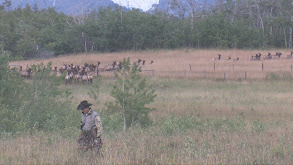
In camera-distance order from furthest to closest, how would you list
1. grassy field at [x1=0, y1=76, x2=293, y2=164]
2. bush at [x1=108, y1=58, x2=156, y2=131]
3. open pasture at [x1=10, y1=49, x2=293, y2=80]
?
1. open pasture at [x1=10, y1=49, x2=293, y2=80]
2. bush at [x1=108, y1=58, x2=156, y2=131]
3. grassy field at [x1=0, y1=76, x2=293, y2=164]

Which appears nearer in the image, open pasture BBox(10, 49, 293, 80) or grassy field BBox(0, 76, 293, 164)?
grassy field BBox(0, 76, 293, 164)

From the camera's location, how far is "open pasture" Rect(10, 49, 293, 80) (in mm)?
40938

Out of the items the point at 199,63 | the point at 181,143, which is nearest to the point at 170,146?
the point at 181,143

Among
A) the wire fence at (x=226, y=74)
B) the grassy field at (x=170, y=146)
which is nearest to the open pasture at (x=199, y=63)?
the wire fence at (x=226, y=74)

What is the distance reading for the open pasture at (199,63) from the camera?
4094 centimetres

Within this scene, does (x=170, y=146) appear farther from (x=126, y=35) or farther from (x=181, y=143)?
(x=126, y=35)

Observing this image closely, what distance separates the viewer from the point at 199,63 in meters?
49.4

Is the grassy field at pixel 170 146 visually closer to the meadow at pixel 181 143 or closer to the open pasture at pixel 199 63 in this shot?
the meadow at pixel 181 143

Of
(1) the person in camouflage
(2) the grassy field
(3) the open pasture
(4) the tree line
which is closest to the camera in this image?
(2) the grassy field

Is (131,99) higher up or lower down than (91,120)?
lower down

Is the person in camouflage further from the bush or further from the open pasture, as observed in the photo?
the open pasture

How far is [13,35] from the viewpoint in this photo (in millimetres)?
59812

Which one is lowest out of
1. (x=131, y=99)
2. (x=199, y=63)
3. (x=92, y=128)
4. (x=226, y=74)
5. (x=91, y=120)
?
(x=226, y=74)

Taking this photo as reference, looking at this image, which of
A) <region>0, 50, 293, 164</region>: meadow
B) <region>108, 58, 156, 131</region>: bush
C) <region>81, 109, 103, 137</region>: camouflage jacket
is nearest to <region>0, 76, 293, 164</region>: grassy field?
<region>0, 50, 293, 164</region>: meadow
